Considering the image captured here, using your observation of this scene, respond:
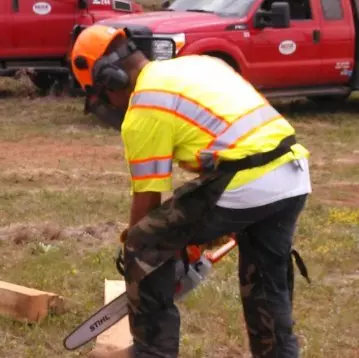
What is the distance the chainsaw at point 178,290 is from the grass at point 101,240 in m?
0.56

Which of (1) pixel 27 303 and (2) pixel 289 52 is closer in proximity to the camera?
(1) pixel 27 303

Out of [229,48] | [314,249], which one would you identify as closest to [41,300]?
[314,249]

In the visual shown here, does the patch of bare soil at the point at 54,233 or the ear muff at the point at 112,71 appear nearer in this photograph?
the ear muff at the point at 112,71

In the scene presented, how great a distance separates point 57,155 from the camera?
10406 millimetres

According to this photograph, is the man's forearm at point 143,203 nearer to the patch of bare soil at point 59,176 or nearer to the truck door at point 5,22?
the patch of bare soil at point 59,176

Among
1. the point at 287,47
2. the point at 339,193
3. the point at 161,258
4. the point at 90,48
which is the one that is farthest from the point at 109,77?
the point at 287,47

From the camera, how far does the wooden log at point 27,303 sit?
17.5ft

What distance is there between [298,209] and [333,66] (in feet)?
30.4

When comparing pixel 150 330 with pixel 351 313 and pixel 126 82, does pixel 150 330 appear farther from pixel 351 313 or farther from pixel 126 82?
pixel 351 313

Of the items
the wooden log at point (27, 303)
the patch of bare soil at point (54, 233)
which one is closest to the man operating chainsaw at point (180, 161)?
the wooden log at point (27, 303)

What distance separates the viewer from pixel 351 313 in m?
5.80

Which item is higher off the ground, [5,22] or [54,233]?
[54,233]

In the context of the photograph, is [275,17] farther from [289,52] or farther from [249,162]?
[249,162]

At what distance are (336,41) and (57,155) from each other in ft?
14.9
